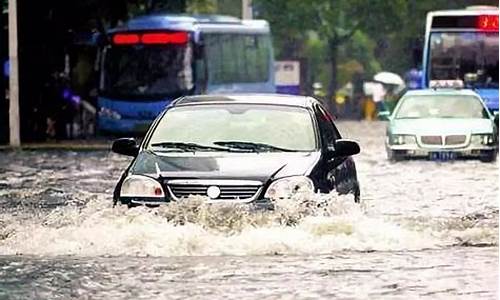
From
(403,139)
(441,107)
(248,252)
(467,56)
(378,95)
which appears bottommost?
(378,95)

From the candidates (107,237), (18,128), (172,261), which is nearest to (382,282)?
(172,261)

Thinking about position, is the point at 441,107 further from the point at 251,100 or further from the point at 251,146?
the point at 251,146

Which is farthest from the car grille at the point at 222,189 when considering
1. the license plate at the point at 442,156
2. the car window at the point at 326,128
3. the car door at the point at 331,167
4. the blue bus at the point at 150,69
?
the blue bus at the point at 150,69

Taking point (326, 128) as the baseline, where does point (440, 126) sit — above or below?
below

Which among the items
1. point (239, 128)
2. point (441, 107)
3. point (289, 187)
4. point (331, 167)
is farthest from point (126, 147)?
point (441, 107)

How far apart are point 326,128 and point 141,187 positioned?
2.68 m

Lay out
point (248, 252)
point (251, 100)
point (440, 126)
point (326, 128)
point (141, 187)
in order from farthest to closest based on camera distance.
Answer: point (440, 126) < point (251, 100) < point (326, 128) < point (141, 187) < point (248, 252)

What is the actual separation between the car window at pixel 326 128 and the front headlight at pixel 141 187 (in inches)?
81.7

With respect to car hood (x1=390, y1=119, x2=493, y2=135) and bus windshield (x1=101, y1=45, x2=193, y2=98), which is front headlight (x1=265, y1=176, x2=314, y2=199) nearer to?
car hood (x1=390, y1=119, x2=493, y2=135)

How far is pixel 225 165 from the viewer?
13586 mm

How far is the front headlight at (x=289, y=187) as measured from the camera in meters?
13.3

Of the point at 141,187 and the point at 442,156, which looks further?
the point at 442,156

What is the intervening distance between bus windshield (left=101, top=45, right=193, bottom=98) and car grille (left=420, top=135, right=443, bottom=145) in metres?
10.7

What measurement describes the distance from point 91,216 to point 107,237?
906mm
